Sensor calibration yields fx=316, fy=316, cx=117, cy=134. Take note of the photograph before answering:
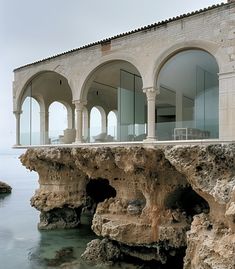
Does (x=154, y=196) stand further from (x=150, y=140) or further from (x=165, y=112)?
(x=165, y=112)

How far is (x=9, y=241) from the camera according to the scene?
17.2 meters

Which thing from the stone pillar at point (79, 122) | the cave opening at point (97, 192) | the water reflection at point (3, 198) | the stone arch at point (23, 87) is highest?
the stone arch at point (23, 87)

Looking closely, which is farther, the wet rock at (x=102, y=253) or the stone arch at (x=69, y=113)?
the stone arch at (x=69, y=113)

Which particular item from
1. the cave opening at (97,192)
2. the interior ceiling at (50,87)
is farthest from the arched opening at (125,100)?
the cave opening at (97,192)

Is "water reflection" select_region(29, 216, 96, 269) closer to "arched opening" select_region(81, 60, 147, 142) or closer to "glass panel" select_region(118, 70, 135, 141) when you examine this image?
"arched opening" select_region(81, 60, 147, 142)

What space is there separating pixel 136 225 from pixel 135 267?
1.71 m

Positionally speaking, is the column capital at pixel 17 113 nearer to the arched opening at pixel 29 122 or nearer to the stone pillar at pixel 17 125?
the stone pillar at pixel 17 125

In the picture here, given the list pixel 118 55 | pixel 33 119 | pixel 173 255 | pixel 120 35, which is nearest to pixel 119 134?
pixel 118 55

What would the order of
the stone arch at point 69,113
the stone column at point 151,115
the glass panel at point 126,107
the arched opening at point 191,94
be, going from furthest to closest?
the stone arch at point 69,113, the glass panel at point 126,107, the stone column at point 151,115, the arched opening at point 191,94

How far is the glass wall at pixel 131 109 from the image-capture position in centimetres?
1559

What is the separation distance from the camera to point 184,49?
13.9 metres

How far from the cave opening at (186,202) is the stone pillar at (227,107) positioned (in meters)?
2.99

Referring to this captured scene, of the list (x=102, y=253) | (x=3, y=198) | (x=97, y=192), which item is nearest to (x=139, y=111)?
(x=102, y=253)

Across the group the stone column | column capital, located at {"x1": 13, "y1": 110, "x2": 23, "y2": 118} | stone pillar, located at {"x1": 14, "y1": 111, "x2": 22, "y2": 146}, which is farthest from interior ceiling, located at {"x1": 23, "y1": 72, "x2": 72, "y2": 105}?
the stone column
